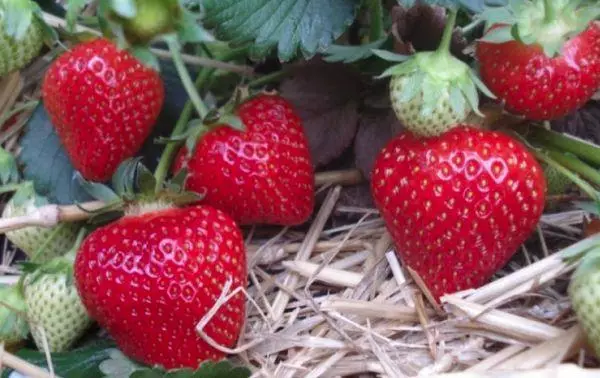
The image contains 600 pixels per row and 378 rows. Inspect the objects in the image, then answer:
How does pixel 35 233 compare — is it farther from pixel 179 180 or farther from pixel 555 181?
pixel 555 181

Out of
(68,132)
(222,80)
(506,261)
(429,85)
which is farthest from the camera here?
(222,80)

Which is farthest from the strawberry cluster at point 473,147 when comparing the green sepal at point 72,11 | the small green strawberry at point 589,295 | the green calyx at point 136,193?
the green sepal at point 72,11

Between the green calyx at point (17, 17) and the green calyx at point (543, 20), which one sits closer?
the green calyx at point (543, 20)

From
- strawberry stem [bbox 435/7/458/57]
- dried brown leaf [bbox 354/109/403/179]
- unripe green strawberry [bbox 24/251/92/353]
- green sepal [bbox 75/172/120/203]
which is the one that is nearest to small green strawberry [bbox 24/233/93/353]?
unripe green strawberry [bbox 24/251/92/353]

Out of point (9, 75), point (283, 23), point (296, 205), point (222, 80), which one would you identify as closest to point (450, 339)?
point (296, 205)

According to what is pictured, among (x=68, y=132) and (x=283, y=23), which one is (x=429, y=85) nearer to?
(x=283, y=23)

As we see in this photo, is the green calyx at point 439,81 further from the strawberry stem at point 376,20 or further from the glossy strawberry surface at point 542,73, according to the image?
the strawberry stem at point 376,20
